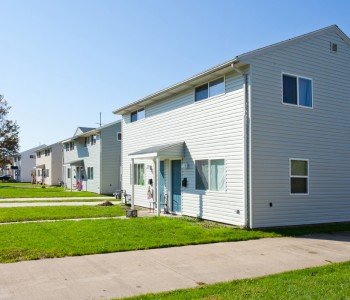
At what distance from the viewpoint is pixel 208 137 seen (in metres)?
15.0

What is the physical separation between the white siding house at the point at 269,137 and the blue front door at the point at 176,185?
0.09 m

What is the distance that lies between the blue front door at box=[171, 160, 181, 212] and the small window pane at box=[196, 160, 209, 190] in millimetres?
1595

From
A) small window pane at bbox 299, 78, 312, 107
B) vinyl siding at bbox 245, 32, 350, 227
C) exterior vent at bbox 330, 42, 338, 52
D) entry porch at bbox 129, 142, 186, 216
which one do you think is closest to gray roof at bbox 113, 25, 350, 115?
vinyl siding at bbox 245, 32, 350, 227

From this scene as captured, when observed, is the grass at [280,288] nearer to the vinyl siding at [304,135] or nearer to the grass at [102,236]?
the grass at [102,236]

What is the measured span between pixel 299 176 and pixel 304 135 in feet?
4.95

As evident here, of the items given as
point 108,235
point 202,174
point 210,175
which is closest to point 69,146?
point 202,174

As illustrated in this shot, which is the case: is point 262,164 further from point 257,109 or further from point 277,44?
point 277,44

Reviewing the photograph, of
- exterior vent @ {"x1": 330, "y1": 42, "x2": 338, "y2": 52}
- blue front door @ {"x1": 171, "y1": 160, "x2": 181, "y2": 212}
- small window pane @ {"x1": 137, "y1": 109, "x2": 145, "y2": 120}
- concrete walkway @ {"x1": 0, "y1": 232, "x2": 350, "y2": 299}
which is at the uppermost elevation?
exterior vent @ {"x1": 330, "y1": 42, "x2": 338, "y2": 52}

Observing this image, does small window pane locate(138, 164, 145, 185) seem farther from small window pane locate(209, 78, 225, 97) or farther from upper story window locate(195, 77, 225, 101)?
small window pane locate(209, 78, 225, 97)

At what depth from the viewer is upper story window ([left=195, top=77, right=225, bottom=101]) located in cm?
1450

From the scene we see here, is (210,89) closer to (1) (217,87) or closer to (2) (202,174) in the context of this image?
(1) (217,87)

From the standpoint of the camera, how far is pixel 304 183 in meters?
14.2

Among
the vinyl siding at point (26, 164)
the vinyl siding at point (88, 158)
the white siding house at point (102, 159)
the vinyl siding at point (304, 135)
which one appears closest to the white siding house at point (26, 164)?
the vinyl siding at point (26, 164)

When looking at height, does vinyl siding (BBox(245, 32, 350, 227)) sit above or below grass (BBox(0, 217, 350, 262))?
above
